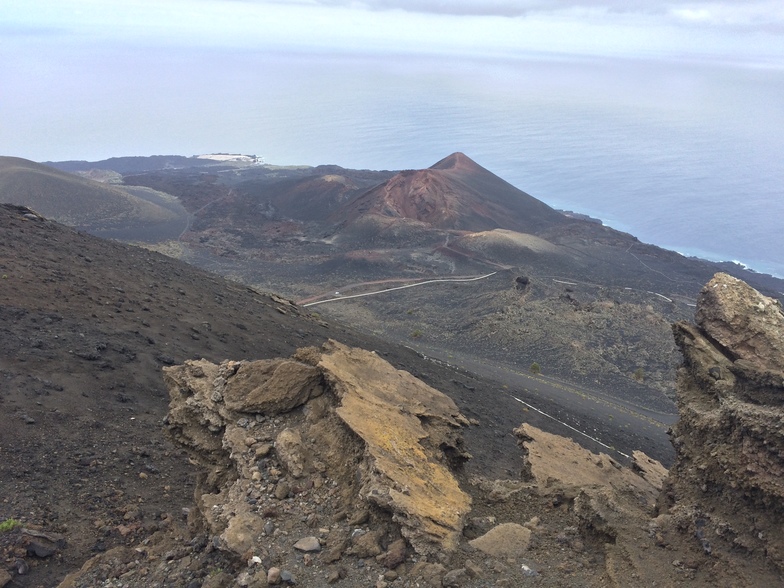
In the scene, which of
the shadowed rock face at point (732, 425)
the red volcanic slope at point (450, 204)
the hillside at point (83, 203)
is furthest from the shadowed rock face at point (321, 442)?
the hillside at point (83, 203)

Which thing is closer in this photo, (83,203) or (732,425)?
(732,425)

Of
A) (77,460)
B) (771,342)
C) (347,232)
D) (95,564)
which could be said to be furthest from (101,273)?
(347,232)

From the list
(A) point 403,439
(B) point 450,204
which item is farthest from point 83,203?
(A) point 403,439

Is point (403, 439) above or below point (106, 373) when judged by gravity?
above

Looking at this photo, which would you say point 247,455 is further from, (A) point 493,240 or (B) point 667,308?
(A) point 493,240

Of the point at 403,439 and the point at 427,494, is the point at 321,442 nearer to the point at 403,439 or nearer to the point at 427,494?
the point at 403,439

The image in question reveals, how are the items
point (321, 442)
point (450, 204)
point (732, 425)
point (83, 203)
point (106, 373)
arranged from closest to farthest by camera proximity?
point (732, 425), point (321, 442), point (106, 373), point (83, 203), point (450, 204)

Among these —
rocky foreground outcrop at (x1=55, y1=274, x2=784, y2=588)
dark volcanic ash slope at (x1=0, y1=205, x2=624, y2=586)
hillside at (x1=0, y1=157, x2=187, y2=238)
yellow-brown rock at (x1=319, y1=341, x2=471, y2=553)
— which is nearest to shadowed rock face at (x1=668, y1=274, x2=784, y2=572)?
rocky foreground outcrop at (x1=55, y1=274, x2=784, y2=588)

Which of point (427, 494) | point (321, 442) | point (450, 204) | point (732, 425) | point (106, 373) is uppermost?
point (450, 204)
